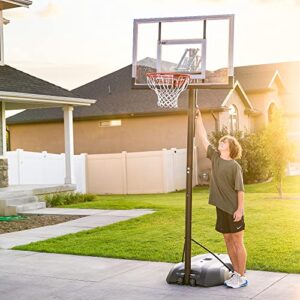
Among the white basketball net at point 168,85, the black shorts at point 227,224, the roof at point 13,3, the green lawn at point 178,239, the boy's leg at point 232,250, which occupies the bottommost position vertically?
the green lawn at point 178,239

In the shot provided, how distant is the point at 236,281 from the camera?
25.8 feet

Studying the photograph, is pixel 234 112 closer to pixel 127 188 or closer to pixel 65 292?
pixel 127 188

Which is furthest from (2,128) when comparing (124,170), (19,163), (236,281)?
(236,281)

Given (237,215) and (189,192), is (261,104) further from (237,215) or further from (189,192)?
(237,215)

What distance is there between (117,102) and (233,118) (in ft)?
18.7

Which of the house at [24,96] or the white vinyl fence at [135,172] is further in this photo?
the white vinyl fence at [135,172]

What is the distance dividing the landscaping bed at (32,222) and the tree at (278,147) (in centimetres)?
762

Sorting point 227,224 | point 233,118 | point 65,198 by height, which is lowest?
point 65,198

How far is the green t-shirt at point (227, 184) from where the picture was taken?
7.92 metres

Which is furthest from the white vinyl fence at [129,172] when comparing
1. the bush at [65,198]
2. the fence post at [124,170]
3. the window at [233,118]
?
the bush at [65,198]

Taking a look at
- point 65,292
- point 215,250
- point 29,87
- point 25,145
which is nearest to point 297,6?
point 29,87

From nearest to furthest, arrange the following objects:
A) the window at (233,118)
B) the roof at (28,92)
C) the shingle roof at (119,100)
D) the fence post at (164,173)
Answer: the roof at (28,92) < the fence post at (164,173) < the shingle roof at (119,100) < the window at (233,118)

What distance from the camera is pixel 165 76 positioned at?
8531mm

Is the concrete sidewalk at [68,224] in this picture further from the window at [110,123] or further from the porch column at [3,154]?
the window at [110,123]
